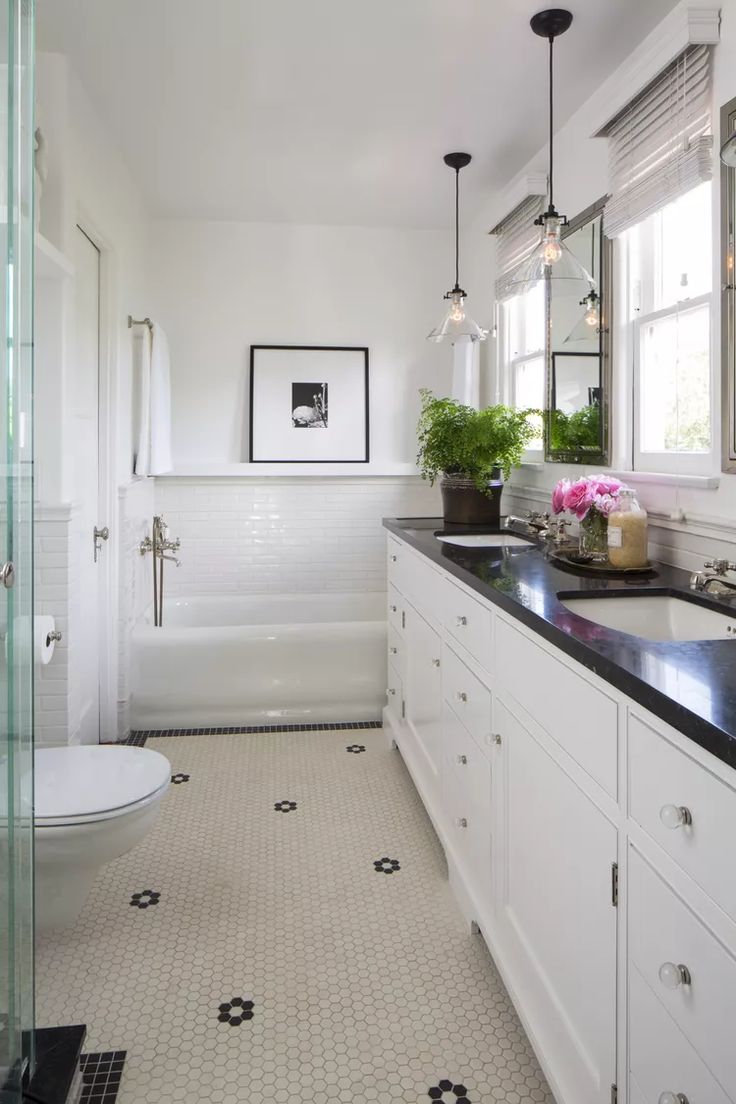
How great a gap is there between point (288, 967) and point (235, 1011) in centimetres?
19

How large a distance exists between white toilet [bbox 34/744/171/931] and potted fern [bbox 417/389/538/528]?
5.77 ft

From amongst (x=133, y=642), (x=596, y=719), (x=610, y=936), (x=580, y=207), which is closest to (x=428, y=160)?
(x=580, y=207)

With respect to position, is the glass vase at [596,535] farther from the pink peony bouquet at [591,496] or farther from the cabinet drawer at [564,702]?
the cabinet drawer at [564,702]

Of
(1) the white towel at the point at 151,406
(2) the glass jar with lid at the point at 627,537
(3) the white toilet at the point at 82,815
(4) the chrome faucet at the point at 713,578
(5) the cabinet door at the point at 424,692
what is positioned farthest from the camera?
(1) the white towel at the point at 151,406

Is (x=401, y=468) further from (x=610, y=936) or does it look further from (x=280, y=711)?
(x=610, y=936)

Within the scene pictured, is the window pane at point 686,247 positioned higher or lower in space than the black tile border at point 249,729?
higher

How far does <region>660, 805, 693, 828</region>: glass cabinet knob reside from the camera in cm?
103

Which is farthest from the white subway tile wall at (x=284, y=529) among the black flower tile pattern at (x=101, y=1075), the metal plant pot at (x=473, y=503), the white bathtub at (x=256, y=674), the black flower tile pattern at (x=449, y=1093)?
the black flower tile pattern at (x=449, y=1093)

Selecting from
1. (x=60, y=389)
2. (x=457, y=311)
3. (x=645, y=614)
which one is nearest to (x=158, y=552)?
(x=60, y=389)

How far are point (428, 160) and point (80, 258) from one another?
5.03ft

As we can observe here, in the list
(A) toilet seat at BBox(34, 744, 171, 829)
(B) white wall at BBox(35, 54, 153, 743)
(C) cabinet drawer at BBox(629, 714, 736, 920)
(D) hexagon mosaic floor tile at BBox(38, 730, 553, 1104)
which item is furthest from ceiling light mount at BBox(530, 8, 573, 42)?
(D) hexagon mosaic floor tile at BBox(38, 730, 553, 1104)

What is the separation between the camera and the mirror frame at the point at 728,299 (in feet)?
6.60

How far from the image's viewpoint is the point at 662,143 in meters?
2.35

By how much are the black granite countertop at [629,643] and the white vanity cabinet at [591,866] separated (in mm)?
36
